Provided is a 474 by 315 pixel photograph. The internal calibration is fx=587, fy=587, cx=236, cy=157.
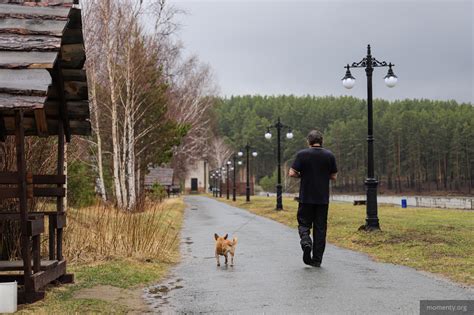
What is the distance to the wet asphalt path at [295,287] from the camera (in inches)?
260

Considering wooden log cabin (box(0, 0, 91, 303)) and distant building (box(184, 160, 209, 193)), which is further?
distant building (box(184, 160, 209, 193))

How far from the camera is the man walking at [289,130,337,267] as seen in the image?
30.6 ft

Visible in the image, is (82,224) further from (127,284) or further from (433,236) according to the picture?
(433,236)

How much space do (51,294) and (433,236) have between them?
9.16 m

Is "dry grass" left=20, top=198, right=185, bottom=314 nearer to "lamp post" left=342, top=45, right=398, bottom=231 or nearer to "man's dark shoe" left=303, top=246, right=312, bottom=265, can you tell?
"man's dark shoe" left=303, top=246, right=312, bottom=265

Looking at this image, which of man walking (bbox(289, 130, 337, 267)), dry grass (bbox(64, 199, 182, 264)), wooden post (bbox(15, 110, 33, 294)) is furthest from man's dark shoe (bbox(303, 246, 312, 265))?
wooden post (bbox(15, 110, 33, 294))

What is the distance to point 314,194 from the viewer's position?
9.33 metres

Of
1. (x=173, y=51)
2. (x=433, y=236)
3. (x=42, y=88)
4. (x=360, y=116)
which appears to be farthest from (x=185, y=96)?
(x=360, y=116)

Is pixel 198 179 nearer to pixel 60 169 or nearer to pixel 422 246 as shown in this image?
pixel 422 246

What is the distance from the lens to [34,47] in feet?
20.9

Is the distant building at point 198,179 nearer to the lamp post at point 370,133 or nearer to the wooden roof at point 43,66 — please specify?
the lamp post at point 370,133

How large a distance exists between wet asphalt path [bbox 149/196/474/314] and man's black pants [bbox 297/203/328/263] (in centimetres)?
41

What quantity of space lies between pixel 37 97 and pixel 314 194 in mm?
4876

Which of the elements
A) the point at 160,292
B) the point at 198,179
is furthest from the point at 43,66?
the point at 198,179
